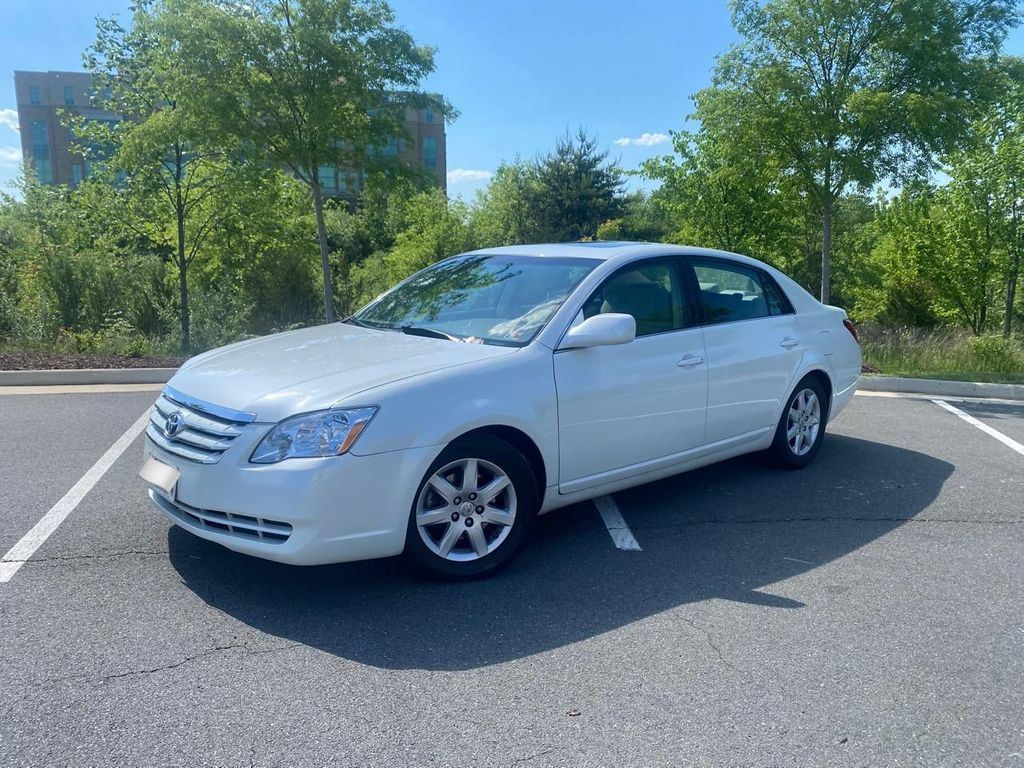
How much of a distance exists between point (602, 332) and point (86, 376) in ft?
25.3

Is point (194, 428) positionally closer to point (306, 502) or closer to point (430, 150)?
point (306, 502)

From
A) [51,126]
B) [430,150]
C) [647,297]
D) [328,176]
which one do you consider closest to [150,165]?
[328,176]

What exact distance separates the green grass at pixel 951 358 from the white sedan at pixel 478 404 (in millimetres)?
6611

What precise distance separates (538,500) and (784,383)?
7.64 feet

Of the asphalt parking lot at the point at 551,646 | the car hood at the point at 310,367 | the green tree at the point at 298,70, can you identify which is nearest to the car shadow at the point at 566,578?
the asphalt parking lot at the point at 551,646

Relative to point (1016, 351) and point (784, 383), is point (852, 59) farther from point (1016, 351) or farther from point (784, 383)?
point (784, 383)

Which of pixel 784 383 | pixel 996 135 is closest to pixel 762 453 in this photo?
pixel 784 383

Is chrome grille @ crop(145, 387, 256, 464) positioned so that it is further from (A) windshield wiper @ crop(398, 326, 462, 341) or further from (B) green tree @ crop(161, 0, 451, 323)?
(B) green tree @ crop(161, 0, 451, 323)

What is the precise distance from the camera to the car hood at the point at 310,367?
3.53 meters

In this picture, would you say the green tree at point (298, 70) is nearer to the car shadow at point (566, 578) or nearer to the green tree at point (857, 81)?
the green tree at point (857, 81)

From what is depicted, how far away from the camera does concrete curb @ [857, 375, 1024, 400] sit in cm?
993

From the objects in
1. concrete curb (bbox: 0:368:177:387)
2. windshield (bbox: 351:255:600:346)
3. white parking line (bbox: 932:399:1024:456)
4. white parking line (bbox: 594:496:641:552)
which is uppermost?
windshield (bbox: 351:255:600:346)

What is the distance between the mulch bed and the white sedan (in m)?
6.27

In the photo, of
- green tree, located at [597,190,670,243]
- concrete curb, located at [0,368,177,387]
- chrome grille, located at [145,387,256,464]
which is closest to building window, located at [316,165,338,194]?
concrete curb, located at [0,368,177,387]
